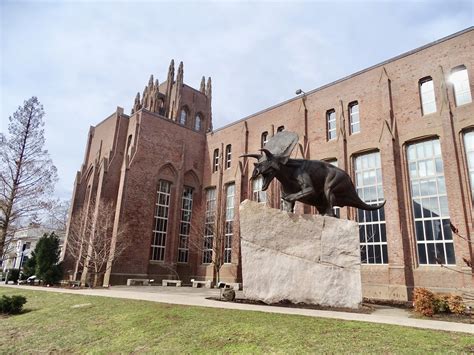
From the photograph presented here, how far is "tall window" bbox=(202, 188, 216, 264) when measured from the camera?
93.7ft

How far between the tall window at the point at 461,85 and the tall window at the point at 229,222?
17018 millimetres

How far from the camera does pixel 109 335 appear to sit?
7.09m

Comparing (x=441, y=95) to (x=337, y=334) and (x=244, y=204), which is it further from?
(x=337, y=334)

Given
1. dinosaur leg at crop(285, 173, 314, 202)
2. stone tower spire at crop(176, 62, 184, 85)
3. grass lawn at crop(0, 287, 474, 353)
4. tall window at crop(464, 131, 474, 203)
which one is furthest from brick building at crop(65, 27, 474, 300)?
stone tower spire at crop(176, 62, 184, 85)

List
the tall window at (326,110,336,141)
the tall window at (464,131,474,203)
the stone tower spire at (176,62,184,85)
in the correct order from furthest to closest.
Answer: the stone tower spire at (176,62,184,85)
the tall window at (326,110,336,141)
the tall window at (464,131,474,203)

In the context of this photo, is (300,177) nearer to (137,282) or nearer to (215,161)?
(137,282)

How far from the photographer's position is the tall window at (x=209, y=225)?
2855 centimetres

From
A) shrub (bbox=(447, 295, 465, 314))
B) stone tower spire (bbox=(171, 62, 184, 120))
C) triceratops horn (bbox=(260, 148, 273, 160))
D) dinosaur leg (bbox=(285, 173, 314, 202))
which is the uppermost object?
stone tower spire (bbox=(171, 62, 184, 120))

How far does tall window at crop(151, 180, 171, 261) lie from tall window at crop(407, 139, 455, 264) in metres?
18.4

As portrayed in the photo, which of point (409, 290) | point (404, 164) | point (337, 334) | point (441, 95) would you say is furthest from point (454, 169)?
point (337, 334)

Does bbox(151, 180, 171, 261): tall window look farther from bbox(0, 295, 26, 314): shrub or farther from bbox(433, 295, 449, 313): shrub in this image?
bbox(433, 295, 449, 313): shrub

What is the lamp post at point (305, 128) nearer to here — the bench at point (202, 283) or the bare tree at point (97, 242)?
the bench at point (202, 283)

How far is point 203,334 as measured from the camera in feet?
20.9

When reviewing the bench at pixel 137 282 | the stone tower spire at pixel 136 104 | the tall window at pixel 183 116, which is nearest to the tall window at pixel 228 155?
the bench at pixel 137 282
